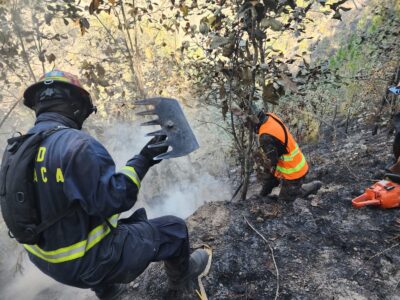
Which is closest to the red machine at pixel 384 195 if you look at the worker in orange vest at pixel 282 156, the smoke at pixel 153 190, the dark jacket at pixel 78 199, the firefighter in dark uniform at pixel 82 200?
the worker in orange vest at pixel 282 156

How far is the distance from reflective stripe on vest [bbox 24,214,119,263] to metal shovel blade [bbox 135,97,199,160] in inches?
25.3

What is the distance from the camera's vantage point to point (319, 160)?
5160mm

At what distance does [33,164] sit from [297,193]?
2.94m

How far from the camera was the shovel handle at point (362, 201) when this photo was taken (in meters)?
3.15

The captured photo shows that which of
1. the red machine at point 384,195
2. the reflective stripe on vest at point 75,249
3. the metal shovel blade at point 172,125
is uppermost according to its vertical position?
the metal shovel blade at point 172,125

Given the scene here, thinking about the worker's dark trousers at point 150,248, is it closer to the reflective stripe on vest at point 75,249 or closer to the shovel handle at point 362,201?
the reflective stripe on vest at point 75,249

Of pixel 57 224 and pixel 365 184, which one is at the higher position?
pixel 57 224

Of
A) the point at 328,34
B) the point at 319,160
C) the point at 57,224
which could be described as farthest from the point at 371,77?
the point at 328,34

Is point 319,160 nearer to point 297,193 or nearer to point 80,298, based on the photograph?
point 297,193

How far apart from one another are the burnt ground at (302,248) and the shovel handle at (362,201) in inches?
3.2

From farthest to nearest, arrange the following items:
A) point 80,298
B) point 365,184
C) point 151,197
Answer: point 151,197 < point 365,184 < point 80,298

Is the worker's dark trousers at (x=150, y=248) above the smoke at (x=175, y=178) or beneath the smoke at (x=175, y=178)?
above

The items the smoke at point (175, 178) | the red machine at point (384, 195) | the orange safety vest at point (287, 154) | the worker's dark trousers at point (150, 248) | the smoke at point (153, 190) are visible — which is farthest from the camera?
the smoke at point (175, 178)

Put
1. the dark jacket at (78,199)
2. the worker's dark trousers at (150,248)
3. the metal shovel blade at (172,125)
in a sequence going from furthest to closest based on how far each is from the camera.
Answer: the metal shovel blade at (172,125)
the worker's dark trousers at (150,248)
the dark jacket at (78,199)
